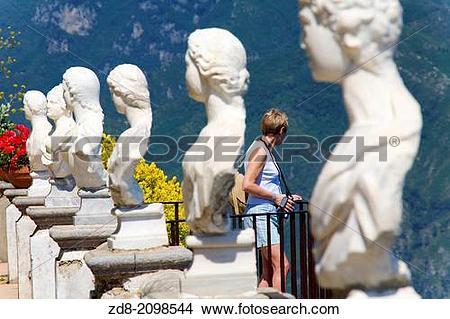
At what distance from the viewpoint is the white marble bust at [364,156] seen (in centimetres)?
244

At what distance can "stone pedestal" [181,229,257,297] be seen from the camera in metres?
3.97

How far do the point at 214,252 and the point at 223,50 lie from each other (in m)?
0.96

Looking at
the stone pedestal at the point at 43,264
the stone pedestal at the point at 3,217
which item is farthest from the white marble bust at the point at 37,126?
the stone pedestal at the point at 3,217

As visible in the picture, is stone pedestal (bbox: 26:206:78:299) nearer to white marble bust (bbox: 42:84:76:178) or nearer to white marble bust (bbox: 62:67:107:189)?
white marble bust (bbox: 42:84:76:178)

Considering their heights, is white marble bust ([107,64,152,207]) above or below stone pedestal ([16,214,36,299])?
above

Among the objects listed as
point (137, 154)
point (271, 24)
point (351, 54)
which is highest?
point (271, 24)

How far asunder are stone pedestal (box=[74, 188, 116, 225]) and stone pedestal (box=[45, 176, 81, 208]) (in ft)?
3.64

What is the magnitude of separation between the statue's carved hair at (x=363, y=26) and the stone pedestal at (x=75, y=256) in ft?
13.1

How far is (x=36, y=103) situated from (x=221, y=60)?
5319 mm

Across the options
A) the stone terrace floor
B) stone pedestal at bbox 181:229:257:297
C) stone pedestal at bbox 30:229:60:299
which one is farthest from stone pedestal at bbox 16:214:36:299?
stone pedestal at bbox 181:229:257:297
